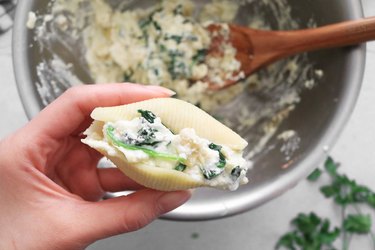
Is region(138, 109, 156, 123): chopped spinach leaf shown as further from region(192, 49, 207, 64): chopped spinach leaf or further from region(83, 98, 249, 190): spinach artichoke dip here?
region(192, 49, 207, 64): chopped spinach leaf

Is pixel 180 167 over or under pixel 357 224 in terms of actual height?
over

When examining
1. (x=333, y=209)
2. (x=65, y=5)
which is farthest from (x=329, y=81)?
(x=65, y=5)

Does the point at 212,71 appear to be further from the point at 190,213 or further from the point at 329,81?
the point at 190,213

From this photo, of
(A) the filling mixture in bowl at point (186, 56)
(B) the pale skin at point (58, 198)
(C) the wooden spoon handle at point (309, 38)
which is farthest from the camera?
(A) the filling mixture in bowl at point (186, 56)

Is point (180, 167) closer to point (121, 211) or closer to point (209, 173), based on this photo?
point (209, 173)

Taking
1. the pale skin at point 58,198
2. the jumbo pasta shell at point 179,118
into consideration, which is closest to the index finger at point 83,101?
the pale skin at point 58,198

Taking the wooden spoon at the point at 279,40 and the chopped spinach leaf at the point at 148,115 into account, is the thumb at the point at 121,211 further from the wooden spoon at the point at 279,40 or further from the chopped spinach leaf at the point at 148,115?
the wooden spoon at the point at 279,40

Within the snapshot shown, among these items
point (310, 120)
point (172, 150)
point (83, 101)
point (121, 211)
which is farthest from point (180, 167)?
point (310, 120)
